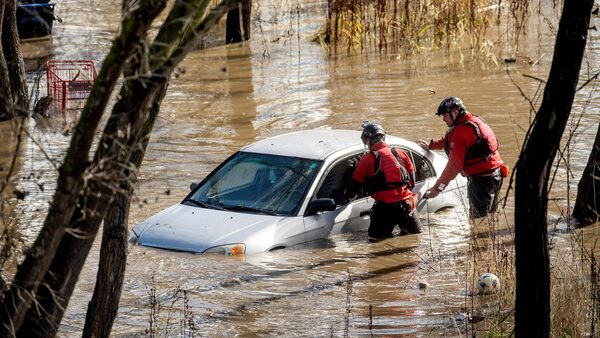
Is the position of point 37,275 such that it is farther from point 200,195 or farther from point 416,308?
point 200,195

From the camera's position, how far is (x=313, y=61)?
2334cm

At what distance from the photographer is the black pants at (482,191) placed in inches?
488

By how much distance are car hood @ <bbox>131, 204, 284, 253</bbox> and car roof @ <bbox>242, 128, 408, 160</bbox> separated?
925mm

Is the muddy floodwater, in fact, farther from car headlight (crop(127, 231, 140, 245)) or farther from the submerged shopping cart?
the submerged shopping cart

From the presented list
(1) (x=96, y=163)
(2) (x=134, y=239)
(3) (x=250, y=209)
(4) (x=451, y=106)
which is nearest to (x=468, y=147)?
(4) (x=451, y=106)

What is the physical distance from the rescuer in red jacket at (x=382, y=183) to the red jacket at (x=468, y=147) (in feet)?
2.00

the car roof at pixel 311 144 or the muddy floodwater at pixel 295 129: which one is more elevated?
the car roof at pixel 311 144

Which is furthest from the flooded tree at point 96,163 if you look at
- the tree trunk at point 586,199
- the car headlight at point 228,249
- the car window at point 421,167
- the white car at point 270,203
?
the tree trunk at point 586,199

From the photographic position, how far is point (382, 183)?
11555 mm

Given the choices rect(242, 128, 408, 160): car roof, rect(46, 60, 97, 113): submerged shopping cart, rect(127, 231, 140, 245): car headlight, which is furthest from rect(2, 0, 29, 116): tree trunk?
rect(127, 231, 140, 245): car headlight

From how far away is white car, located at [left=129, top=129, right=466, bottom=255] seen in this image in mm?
Result: 10742

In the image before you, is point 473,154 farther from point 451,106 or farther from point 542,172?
point 542,172

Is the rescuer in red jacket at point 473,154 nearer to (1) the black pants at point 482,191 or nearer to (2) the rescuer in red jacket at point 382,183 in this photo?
(1) the black pants at point 482,191

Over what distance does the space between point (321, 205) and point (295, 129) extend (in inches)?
274
